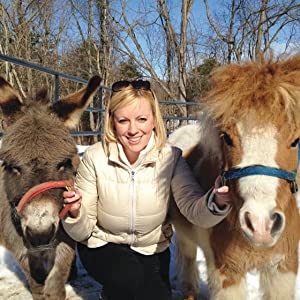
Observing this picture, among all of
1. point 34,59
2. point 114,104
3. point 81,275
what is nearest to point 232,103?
point 114,104

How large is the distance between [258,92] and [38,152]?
4.28 feet

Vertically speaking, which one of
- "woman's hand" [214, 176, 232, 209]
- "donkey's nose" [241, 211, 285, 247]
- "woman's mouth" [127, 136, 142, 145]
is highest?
"woman's mouth" [127, 136, 142, 145]

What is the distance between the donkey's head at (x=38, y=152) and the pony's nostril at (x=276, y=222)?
3.72ft

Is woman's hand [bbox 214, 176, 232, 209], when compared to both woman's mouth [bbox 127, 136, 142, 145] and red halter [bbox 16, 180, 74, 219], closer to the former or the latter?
woman's mouth [bbox 127, 136, 142, 145]

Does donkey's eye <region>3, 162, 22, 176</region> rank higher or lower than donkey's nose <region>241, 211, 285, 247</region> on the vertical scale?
higher

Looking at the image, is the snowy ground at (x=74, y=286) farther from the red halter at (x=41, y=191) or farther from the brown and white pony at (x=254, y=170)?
the red halter at (x=41, y=191)

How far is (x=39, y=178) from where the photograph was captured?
1.96 m

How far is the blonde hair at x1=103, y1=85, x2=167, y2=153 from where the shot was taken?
2195 mm

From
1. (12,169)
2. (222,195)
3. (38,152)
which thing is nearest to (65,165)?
(38,152)

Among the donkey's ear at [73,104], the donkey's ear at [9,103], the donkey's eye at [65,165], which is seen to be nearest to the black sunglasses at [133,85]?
the donkey's ear at [73,104]

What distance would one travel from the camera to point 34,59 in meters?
15.3

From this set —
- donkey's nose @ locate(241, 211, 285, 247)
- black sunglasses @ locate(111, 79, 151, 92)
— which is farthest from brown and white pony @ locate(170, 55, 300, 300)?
black sunglasses @ locate(111, 79, 151, 92)

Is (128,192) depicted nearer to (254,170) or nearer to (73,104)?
(73,104)

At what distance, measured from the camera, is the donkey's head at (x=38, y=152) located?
1.84 metres
